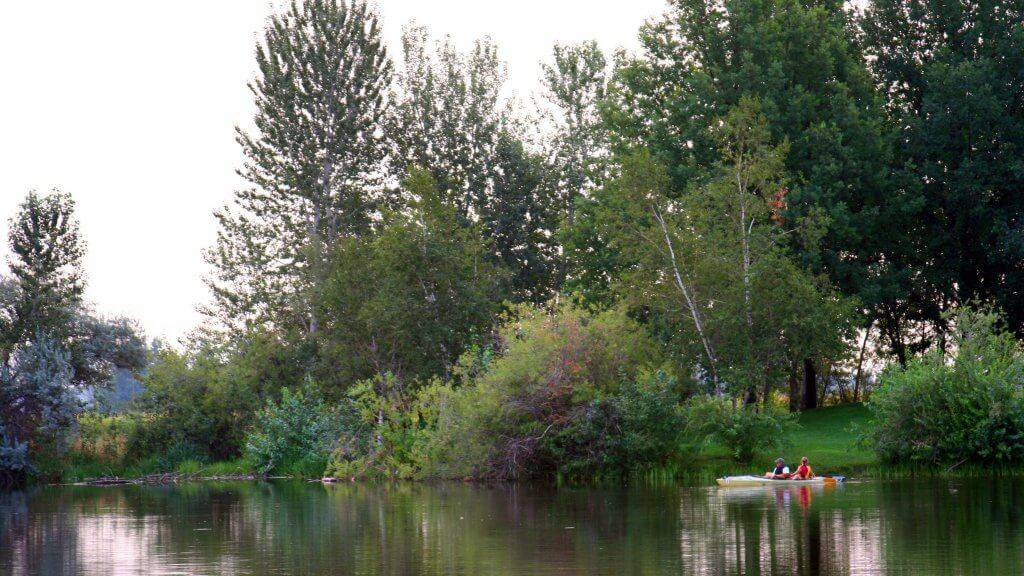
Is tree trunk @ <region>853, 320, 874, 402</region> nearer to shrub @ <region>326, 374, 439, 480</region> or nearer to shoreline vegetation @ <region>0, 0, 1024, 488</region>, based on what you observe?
shoreline vegetation @ <region>0, 0, 1024, 488</region>

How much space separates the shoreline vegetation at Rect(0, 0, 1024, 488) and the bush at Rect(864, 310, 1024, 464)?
88mm

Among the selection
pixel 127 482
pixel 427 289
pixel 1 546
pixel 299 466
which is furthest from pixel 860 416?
pixel 1 546

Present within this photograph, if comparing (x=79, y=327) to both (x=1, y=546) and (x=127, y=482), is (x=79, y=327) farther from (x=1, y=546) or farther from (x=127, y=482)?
(x=1, y=546)

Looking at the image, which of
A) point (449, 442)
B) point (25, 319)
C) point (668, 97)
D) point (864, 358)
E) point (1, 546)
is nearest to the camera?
point (1, 546)

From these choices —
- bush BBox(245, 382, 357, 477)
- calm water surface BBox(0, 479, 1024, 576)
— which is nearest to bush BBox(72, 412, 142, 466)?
bush BBox(245, 382, 357, 477)

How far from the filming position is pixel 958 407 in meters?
32.2

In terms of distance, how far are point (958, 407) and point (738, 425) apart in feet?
18.8

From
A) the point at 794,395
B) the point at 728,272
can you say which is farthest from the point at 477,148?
the point at 728,272

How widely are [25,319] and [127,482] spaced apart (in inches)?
540

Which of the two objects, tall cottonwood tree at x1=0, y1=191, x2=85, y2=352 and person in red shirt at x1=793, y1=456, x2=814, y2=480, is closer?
person in red shirt at x1=793, y1=456, x2=814, y2=480

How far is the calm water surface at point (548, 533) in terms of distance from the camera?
51.2 feet

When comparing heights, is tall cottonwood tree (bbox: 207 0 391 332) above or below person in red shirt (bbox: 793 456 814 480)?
above

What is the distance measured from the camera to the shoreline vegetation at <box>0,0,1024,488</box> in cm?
3541

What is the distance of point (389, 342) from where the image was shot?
151ft
